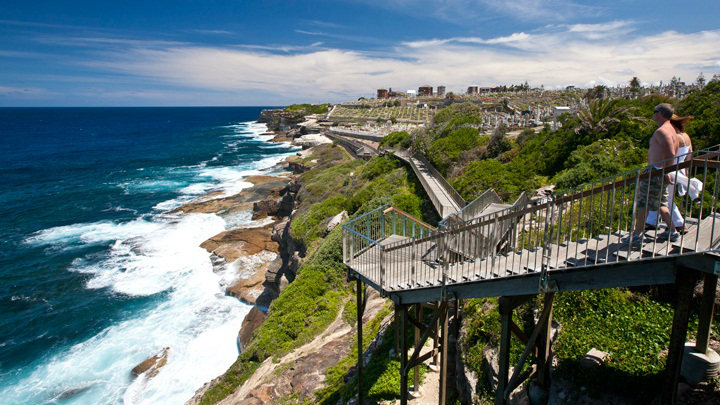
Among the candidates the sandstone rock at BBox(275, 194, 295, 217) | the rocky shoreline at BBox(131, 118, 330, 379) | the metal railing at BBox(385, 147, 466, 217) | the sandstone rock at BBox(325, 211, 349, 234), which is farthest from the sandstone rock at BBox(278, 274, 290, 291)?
the sandstone rock at BBox(275, 194, 295, 217)

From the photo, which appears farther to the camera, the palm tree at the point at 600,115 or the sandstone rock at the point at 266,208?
the sandstone rock at the point at 266,208

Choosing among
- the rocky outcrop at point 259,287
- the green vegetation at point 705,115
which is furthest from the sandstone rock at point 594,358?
the rocky outcrop at point 259,287

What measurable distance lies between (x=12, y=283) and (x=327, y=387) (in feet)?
88.8

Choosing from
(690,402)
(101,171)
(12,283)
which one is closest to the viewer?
(690,402)

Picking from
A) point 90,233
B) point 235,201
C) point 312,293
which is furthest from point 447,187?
point 90,233

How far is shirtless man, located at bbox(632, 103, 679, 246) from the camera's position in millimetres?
4969

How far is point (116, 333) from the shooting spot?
20828 millimetres

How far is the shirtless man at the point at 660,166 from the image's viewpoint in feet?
16.3

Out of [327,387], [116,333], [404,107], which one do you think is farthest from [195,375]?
[404,107]

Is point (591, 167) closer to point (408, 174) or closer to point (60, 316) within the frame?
point (408, 174)

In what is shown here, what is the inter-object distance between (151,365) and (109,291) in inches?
379

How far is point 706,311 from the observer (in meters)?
4.99

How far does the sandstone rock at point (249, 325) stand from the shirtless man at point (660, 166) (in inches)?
674

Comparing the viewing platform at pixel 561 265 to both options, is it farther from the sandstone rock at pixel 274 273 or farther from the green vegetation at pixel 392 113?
the green vegetation at pixel 392 113
